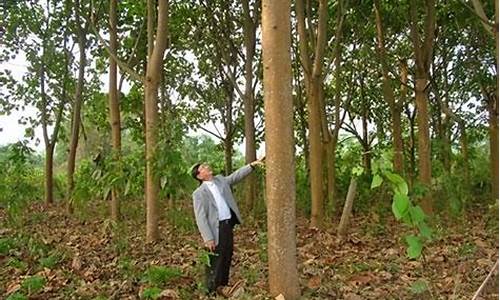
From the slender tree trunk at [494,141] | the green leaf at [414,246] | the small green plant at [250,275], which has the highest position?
the slender tree trunk at [494,141]

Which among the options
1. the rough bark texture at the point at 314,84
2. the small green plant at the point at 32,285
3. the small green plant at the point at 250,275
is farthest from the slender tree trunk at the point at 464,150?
the small green plant at the point at 32,285

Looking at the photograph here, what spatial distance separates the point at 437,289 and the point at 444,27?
33.6ft

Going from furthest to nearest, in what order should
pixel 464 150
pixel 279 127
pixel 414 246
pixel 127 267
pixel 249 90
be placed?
1. pixel 464 150
2. pixel 249 90
3. pixel 127 267
4. pixel 279 127
5. pixel 414 246

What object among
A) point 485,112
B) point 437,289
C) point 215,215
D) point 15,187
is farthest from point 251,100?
point 485,112

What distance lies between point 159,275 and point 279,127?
7.26 feet

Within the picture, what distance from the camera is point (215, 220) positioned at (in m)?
6.44

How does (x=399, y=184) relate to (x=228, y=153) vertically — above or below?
below

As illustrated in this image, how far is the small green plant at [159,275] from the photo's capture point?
6.49 metres

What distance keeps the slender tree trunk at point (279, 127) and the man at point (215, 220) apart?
85cm

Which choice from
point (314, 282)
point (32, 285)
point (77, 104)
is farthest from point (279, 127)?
point (77, 104)

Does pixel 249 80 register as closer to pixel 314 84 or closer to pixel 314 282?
pixel 314 84

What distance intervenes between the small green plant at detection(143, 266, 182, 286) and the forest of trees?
0.06 ft

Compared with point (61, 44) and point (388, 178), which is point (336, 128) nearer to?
point (61, 44)

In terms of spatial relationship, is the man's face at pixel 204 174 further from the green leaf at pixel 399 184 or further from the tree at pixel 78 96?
the tree at pixel 78 96
